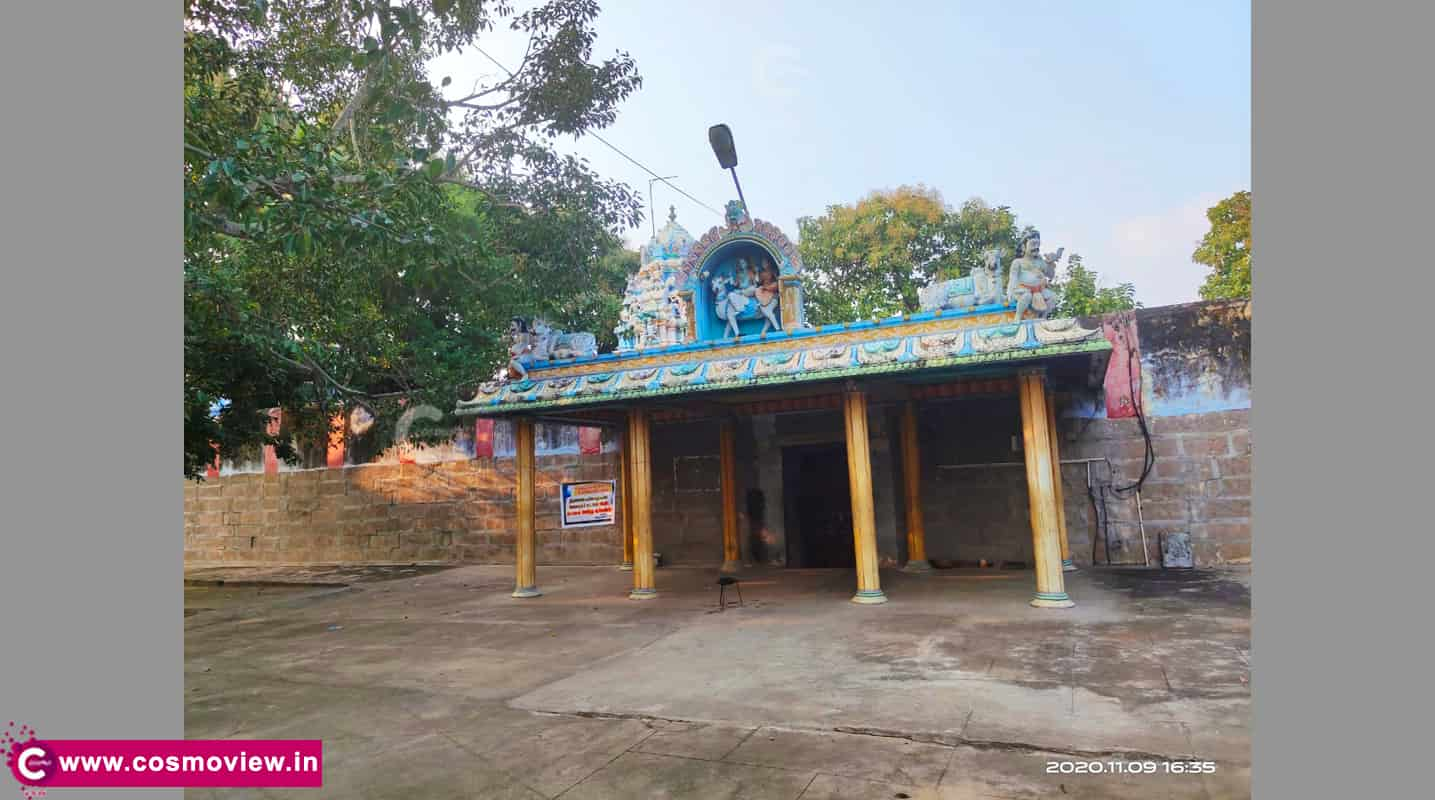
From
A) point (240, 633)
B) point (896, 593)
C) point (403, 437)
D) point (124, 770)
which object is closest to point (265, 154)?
point (124, 770)

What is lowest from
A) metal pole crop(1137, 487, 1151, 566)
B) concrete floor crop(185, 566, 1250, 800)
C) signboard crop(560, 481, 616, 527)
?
concrete floor crop(185, 566, 1250, 800)

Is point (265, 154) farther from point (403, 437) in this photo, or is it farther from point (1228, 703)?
point (403, 437)

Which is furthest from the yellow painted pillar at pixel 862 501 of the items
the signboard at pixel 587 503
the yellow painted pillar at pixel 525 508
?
the yellow painted pillar at pixel 525 508

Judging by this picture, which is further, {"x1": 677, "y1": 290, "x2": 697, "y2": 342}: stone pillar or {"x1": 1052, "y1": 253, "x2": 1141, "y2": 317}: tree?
{"x1": 1052, "y1": 253, "x2": 1141, "y2": 317}: tree

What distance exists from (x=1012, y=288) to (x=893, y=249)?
1582cm

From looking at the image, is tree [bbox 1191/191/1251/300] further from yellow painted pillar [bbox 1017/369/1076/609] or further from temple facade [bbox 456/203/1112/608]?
yellow painted pillar [bbox 1017/369/1076/609]

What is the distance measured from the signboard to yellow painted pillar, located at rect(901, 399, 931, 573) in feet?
16.6

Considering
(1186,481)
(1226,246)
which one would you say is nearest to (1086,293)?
(1226,246)

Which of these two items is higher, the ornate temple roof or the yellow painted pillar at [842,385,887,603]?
the ornate temple roof

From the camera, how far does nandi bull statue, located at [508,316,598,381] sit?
39.0 feet

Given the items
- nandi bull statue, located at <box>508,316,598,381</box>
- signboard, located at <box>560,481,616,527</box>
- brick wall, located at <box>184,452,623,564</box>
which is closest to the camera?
nandi bull statue, located at <box>508,316,598,381</box>

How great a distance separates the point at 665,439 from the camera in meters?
15.9

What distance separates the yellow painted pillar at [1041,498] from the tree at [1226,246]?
16.3 metres

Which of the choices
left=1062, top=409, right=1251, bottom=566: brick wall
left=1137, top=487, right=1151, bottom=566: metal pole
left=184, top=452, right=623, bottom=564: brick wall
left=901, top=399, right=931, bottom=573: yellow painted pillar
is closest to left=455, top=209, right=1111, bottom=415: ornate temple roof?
left=1062, top=409, right=1251, bottom=566: brick wall
